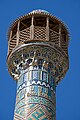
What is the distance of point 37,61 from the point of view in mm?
9414

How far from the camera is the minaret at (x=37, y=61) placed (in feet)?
28.2

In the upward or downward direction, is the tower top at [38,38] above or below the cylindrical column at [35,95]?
above

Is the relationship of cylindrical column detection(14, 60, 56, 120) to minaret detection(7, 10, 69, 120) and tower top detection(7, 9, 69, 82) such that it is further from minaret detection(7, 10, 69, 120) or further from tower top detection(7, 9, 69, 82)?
tower top detection(7, 9, 69, 82)

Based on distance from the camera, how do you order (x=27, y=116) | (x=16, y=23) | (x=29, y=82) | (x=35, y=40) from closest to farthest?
(x=27, y=116), (x=29, y=82), (x=35, y=40), (x=16, y=23)

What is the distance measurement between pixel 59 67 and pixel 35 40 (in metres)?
0.76

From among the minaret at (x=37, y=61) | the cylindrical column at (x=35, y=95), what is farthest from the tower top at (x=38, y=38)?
the cylindrical column at (x=35, y=95)

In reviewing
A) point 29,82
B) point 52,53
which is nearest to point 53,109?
point 29,82

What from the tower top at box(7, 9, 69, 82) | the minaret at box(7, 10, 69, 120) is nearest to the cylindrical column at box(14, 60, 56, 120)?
the minaret at box(7, 10, 69, 120)

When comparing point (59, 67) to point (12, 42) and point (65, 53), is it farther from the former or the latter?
point (12, 42)

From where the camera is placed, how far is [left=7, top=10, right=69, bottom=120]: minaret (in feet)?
28.2

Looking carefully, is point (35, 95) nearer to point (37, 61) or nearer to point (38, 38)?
point (37, 61)

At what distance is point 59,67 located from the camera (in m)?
9.72

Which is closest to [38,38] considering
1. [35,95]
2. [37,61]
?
[37,61]

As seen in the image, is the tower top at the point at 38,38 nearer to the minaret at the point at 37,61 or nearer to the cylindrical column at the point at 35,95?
the minaret at the point at 37,61
